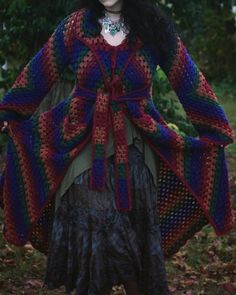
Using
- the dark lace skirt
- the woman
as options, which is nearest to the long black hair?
the woman

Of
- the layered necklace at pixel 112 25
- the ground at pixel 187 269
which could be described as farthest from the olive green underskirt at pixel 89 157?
the ground at pixel 187 269

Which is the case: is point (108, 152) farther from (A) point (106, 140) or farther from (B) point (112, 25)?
(B) point (112, 25)

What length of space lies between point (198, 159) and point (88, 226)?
2.29ft

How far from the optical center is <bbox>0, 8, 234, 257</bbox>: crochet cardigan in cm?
401

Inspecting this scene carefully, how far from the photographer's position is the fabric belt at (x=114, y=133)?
4.00 m

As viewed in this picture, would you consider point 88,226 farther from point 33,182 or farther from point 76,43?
point 76,43

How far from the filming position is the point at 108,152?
160 inches

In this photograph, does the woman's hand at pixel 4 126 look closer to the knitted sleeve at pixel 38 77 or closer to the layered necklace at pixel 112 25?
the knitted sleeve at pixel 38 77

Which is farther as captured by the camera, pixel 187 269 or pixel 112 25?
pixel 187 269

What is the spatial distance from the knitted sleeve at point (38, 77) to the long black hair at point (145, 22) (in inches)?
6.4

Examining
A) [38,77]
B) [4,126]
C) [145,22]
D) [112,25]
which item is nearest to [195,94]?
[145,22]

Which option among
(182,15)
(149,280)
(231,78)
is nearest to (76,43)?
(149,280)

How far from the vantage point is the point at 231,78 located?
16.7 metres

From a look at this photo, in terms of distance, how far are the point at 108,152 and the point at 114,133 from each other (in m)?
0.10
